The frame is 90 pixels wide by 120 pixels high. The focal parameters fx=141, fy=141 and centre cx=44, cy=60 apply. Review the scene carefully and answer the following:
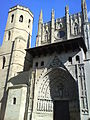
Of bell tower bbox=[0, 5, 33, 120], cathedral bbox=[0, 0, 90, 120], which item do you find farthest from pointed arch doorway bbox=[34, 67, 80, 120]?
bell tower bbox=[0, 5, 33, 120]

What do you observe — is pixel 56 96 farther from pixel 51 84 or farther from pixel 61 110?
pixel 61 110

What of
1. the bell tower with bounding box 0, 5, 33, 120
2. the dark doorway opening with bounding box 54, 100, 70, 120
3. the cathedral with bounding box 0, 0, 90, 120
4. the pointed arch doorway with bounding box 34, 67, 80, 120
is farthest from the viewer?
the bell tower with bounding box 0, 5, 33, 120

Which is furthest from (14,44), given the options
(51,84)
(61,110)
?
(61,110)

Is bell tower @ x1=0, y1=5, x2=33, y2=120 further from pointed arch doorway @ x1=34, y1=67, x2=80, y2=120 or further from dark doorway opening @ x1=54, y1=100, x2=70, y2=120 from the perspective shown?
dark doorway opening @ x1=54, y1=100, x2=70, y2=120

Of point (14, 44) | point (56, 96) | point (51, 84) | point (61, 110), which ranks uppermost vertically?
point (14, 44)

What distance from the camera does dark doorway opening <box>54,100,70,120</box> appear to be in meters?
12.4

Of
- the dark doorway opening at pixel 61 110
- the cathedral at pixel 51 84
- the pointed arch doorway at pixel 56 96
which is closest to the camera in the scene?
the cathedral at pixel 51 84

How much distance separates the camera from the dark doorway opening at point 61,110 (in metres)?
12.4

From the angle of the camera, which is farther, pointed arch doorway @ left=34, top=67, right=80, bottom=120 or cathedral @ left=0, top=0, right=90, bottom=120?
pointed arch doorway @ left=34, top=67, right=80, bottom=120

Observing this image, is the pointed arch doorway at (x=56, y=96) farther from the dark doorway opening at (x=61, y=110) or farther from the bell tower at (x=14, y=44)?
the bell tower at (x=14, y=44)

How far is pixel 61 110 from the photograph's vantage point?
12656 mm

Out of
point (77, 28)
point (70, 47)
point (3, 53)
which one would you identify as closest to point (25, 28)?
point (3, 53)

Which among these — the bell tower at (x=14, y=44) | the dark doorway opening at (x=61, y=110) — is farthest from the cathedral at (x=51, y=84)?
the bell tower at (x=14, y=44)

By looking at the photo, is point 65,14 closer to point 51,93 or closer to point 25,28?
point 25,28
